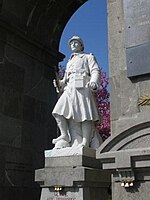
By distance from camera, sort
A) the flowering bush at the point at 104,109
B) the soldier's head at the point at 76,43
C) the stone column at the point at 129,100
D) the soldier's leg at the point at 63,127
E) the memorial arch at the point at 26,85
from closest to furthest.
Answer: the stone column at the point at 129,100 < the soldier's leg at the point at 63,127 < the soldier's head at the point at 76,43 < the memorial arch at the point at 26,85 < the flowering bush at the point at 104,109

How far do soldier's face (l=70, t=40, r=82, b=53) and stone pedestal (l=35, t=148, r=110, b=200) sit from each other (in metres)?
2.10

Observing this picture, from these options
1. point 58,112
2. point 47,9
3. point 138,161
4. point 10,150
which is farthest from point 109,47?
point 47,9

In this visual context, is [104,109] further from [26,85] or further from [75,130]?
[75,130]

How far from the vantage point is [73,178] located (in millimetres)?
6129

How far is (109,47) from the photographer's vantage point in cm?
675

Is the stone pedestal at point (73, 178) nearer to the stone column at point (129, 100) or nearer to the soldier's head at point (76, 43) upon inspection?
the stone column at point (129, 100)

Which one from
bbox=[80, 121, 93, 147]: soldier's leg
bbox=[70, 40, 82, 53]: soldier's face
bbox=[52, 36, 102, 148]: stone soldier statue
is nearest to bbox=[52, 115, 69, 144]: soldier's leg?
bbox=[52, 36, 102, 148]: stone soldier statue

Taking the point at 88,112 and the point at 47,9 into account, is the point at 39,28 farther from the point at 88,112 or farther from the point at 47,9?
the point at 88,112

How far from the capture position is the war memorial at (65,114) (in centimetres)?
552

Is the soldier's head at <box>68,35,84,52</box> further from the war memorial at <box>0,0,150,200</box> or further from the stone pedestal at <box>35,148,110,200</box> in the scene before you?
the stone pedestal at <box>35,148,110,200</box>

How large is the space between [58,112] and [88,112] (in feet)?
1.79

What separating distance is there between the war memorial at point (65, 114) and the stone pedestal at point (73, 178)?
0.05ft

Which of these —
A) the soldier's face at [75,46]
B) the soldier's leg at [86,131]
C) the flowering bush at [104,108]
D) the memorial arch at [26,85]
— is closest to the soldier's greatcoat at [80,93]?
the soldier's leg at [86,131]

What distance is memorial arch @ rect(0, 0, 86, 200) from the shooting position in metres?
9.12
